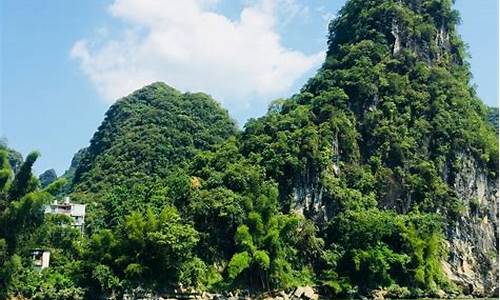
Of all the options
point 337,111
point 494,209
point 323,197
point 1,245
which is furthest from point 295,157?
point 1,245

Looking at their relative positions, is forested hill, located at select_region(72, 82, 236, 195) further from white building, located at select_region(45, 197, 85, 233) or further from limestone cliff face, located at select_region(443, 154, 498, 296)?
limestone cliff face, located at select_region(443, 154, 498, 296)

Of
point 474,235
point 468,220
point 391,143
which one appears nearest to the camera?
point 474,235

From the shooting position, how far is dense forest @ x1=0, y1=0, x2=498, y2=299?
2306cm

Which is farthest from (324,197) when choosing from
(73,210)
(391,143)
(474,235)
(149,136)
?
(149,136)

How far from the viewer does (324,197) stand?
3025cm

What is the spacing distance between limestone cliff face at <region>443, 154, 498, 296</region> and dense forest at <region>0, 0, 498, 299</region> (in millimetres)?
78

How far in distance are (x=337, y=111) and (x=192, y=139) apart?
49.1 ft

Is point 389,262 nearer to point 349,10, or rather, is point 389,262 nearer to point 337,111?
point 337,111

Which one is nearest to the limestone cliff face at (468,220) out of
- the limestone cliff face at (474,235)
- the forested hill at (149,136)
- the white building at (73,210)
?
the limestone cliff face at (474,235)

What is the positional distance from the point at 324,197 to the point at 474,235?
29.7ft

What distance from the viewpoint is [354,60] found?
3644 centimetres

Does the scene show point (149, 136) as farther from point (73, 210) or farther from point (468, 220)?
point (468, 220)

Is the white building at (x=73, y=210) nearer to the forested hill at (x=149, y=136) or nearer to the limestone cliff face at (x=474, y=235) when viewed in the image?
the forested hill at (x=149, y=136)

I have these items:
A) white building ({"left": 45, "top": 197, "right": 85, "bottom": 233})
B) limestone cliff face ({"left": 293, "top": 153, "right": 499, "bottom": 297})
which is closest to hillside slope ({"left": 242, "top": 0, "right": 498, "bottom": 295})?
limestone cliff face ({"left": 293, "top": 153, "right": 499, "bottom": 297})
